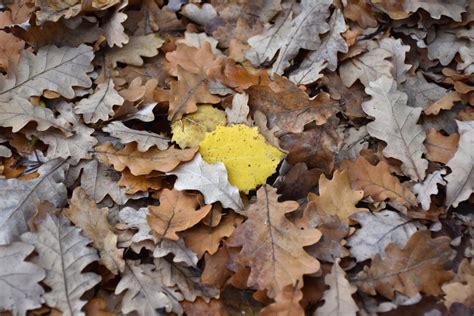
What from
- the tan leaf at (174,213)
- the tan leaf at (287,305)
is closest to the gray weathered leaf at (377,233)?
the tan leaf at (287,305)

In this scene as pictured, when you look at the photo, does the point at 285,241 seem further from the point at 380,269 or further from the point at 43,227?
the point at 43,227

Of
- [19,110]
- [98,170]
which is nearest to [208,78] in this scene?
[98,170]

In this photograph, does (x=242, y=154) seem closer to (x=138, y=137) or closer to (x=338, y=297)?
(x=138, y=137)

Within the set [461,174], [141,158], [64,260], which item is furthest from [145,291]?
[461,174]

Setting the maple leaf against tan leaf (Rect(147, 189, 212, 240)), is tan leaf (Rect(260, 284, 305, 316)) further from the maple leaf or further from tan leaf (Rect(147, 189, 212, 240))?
tan leaf (Rect(147, 189, 212, 240))

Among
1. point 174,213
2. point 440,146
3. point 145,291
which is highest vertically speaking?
point 440,146

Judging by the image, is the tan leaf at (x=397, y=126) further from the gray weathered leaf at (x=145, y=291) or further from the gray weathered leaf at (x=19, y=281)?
the gray weathered leaf at (x=19, y=281)
